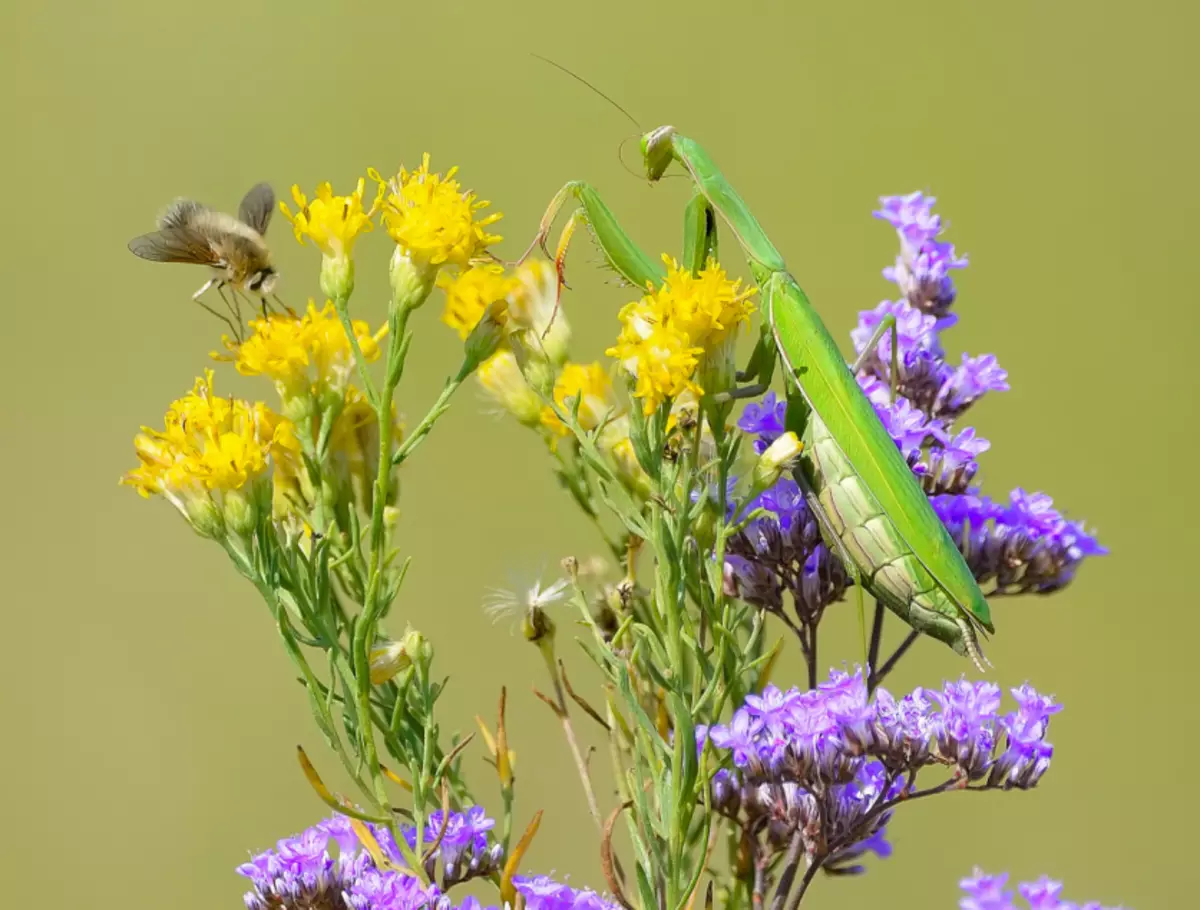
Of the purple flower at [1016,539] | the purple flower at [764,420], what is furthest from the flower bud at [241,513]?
the purple flower at [1016,539]

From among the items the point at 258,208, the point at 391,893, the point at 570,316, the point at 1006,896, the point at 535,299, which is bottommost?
the point at 391,893

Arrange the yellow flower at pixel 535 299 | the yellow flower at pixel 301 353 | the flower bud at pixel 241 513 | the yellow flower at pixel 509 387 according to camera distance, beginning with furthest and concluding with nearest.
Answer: the yellow flower at pixel 509 387, the yellow flower at pixel 535 299, the yellow flower at pixel 301 353, the flower bud at pixel 241 513

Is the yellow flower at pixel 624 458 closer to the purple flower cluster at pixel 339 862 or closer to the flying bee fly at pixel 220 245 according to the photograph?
the purple flower cluster at pixel 339 862

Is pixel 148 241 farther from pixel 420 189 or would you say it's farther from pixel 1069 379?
pixel 1069 379

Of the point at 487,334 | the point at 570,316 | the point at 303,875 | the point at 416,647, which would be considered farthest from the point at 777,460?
the point at 570,316

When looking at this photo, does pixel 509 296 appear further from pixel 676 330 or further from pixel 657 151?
pixel 657 151

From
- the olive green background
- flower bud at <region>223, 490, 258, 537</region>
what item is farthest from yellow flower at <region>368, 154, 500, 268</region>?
the olive green background
